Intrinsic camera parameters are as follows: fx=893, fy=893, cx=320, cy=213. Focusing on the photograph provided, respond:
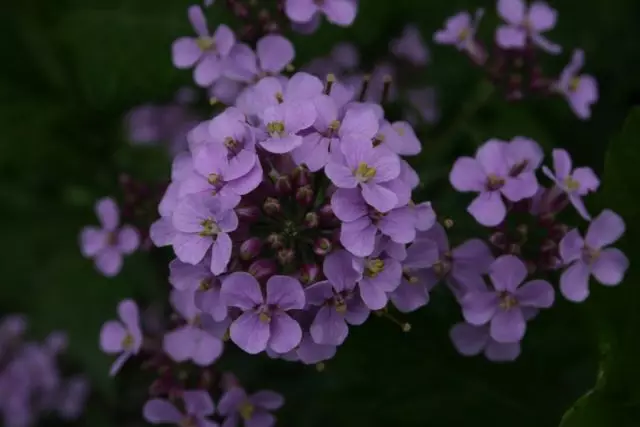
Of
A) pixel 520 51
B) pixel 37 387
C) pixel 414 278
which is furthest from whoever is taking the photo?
pixel 37 387

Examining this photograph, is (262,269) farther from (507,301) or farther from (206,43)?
(206,43)

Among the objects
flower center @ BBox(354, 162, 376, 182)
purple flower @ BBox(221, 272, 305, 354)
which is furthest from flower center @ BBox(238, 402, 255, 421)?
flower center @ BBox(354, 162, 376, 182)

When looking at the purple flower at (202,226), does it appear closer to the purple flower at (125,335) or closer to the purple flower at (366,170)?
the purple flower at (366,170)

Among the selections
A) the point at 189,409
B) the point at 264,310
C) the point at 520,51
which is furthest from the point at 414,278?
the point at 520,51

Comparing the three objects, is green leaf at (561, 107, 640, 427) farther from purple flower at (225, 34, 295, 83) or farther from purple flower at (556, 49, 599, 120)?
purple flower at (225, 34, 295, 83)

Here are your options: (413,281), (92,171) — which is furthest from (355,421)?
(92,171)

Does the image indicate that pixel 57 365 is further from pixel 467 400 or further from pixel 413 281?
pixel 413 281
